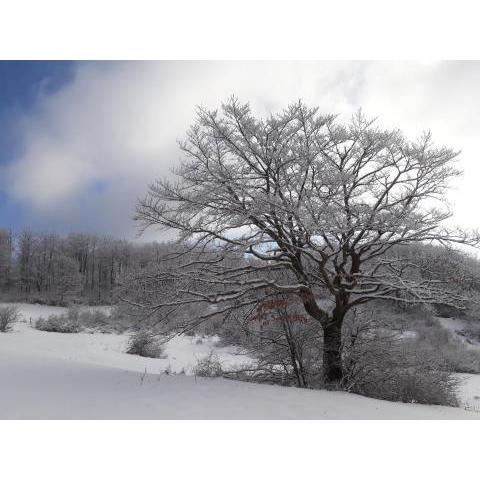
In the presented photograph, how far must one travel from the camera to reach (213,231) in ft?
31.0

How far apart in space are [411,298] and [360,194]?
2971 millimetres

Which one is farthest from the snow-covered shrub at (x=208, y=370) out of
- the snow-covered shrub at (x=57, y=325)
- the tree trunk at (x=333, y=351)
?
the snow-covered shrub at (x=57, y=325)

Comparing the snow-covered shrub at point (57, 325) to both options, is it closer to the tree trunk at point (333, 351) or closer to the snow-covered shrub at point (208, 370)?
the snow-covered shrub at point (208, 370)

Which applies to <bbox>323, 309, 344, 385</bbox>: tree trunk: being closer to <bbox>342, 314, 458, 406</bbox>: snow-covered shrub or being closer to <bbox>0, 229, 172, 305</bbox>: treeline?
<bbox>342, 314, 458, 406</bbox>: snow-covered shrub

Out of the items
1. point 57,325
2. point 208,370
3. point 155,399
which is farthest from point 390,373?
point 57,325

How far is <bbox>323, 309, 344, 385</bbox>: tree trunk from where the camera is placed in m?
9.62

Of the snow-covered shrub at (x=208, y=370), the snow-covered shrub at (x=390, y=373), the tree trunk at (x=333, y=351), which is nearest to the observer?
the snow-covered shrub at (x=390, y=373)

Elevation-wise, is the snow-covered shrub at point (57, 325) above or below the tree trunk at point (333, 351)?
below

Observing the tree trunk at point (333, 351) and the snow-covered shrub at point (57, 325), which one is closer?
the tree trunk at point (333, 351)

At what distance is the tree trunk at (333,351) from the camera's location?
962 cm

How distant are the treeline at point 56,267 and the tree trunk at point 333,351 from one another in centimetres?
3103

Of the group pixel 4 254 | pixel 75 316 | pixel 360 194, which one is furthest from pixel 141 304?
pixel 4 254

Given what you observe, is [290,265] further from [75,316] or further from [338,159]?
[75,316]

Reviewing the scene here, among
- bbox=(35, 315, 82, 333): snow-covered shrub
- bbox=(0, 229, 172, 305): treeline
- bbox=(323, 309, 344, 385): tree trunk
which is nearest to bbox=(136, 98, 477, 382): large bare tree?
bbox=(323, 309, 344, 385): tree trunk
